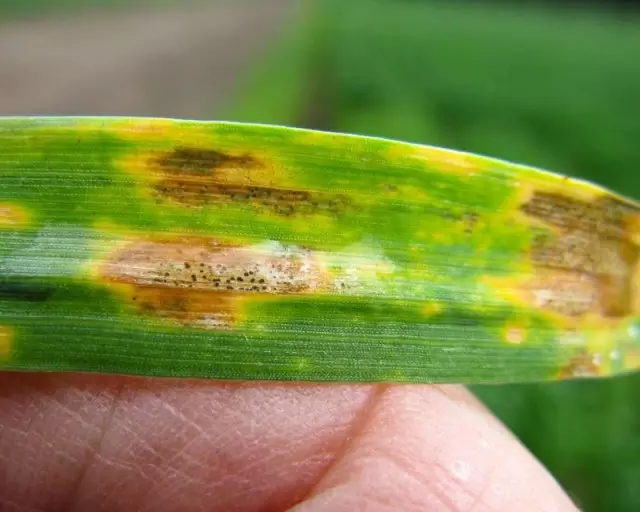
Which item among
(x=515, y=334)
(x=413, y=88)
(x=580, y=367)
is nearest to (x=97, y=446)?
(x=515, y=334)

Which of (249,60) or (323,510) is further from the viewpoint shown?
(249,60)

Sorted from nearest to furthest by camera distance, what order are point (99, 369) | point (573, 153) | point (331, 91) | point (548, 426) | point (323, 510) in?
1. point (99, 369)
2. point (323, 510)
3. point (548, 426)
4. point (573, 153)
5. point (331, 91)

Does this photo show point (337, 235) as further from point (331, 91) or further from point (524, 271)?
point (331, 91)

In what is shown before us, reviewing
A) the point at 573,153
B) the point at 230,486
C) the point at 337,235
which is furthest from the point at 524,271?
the point at 573,153

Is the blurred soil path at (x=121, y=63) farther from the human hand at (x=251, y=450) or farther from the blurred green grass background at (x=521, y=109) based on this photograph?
the human hand at (x=251, y=450)

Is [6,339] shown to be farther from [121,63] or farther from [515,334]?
[121,63]

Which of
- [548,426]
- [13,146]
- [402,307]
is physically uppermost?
[13,146]

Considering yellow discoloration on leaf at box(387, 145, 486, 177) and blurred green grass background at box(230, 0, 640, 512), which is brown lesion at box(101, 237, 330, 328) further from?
blurred green grass background at box(230, 0, 640, 512)

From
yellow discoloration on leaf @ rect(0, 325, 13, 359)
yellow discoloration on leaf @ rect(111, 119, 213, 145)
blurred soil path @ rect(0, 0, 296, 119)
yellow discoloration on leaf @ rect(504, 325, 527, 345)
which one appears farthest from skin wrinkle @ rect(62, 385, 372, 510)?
blurred soil path @ rect(0, 0, 296, 119)

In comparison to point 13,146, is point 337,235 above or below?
below
